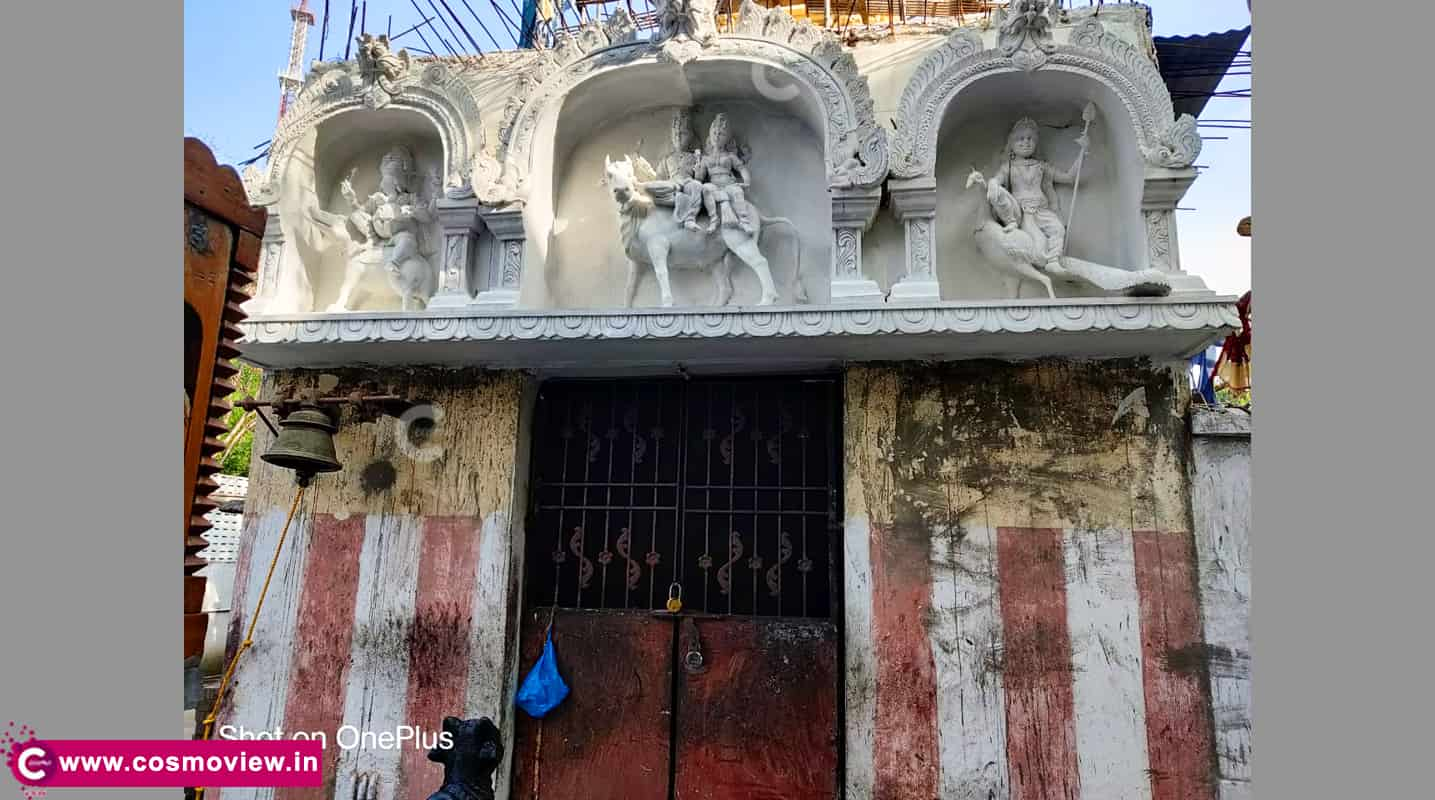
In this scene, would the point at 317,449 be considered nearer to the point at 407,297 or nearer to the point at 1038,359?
the point at 407,297

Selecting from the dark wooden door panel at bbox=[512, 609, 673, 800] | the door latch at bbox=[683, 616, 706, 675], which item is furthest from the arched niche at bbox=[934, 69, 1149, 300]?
the dark wooden door panel at bbox=[512, 609, 673, 800]

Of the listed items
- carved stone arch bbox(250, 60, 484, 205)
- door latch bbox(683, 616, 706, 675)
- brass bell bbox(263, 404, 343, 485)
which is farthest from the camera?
carved stone arch bbox(250, 60, 484, 205)

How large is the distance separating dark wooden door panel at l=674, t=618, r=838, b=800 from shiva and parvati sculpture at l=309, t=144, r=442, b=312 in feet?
11.5

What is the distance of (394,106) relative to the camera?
6.02 metres

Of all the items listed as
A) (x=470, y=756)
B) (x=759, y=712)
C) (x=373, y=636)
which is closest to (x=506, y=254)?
(x=373, y=636)

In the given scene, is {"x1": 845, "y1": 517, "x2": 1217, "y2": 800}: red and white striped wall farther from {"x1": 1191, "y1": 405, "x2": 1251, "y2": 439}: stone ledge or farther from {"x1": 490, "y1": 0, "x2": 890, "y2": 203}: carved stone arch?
{"x1": 490, "y1": 0, "x2": 890, "y2": 203}: carved stone arch

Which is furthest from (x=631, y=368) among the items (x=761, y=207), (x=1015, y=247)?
(x=1015, y=247)

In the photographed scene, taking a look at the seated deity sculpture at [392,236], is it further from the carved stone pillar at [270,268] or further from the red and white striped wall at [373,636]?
the red and white striped wall at [373,636]

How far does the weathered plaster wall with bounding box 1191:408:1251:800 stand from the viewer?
4625 mm

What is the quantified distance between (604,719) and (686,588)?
108 centimetres

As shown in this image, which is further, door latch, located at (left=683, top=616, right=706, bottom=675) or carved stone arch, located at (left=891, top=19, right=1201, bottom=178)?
door latch, located at (left=683, top=616, right=706, bottom=675)

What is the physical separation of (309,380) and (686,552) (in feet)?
10.8

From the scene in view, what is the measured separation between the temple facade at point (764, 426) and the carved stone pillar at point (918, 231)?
0.03m
